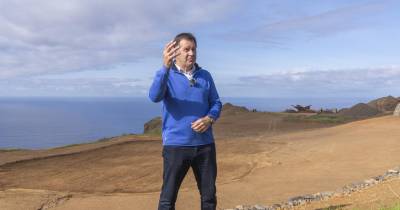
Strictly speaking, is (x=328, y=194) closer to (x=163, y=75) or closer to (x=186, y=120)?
(x=186, y=120)

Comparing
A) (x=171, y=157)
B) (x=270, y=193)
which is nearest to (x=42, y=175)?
(x=270, y=193)

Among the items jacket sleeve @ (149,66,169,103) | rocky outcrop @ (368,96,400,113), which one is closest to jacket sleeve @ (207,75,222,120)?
jacket sleeve @ (149,66,169,103)

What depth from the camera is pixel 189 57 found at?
17.5 ft

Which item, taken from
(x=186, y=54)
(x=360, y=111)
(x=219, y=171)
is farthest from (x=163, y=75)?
(x=360, y=111)

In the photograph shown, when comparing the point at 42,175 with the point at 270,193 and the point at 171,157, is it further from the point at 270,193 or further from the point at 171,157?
the point at 171,157

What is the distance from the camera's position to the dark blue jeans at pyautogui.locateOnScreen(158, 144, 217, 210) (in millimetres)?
5418

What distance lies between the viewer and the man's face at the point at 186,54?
5.29 metres

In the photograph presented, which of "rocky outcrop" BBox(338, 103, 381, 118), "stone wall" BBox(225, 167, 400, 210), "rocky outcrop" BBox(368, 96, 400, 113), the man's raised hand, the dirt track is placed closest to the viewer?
the man's raised hand

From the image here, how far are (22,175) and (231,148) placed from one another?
515cm

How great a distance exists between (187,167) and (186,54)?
3.54ft

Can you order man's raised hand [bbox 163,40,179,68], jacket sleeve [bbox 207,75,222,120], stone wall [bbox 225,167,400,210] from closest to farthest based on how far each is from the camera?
man's raised hand [bbox 163,40,179,68] < jacket sleeve [bbox 207,75,222,120] < stone wall [bbox 225,167,400,210]

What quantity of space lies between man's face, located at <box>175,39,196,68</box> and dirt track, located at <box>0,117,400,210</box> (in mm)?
3429

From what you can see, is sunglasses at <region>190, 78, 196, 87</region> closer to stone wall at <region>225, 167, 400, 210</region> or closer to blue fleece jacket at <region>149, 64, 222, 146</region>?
blue fleece jacket at <region>149, 64, 222, 146</region>

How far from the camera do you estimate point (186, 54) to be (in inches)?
210
